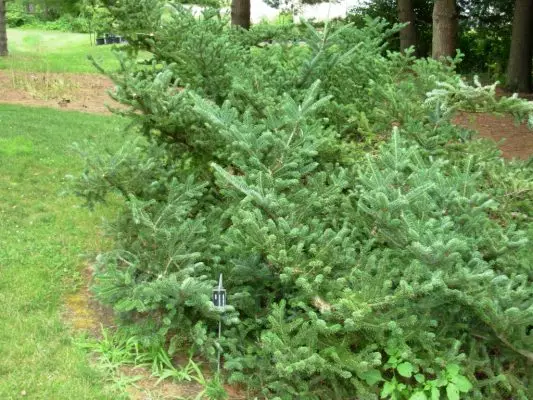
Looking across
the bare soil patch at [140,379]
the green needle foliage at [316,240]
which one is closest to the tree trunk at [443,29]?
the green needle foliage at [316,240]

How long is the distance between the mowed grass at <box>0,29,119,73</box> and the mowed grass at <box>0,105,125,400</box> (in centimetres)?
161

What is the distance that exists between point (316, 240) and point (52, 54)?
761 inches

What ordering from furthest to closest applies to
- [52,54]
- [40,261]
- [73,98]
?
[52,54] → [73,98] → [40,261]

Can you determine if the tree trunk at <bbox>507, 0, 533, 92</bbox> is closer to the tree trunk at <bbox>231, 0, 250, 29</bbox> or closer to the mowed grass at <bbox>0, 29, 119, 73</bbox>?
the tree trunk at <bbox>231, 0, 250, 29</bbox>

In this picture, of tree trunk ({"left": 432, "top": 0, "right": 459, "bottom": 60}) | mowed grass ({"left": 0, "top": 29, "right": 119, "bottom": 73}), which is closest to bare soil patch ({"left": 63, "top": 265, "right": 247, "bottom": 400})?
mowed grass ({"left": 0, "top": 29, "right": 119, "bottom": 73})

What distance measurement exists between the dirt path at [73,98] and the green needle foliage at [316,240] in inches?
247

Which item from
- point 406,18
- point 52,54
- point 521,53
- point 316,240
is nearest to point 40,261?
point 316,240

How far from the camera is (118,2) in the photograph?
14.4ft

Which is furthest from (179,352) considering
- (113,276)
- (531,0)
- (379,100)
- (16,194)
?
(531,0)

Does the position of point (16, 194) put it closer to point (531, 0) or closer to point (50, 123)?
point (50, 123)

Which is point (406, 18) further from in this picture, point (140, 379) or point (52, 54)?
point (140, 379)

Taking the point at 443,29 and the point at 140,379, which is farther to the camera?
the point at 443,29

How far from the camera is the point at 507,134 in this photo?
1053cm

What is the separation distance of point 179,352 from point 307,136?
1474 millimetres
